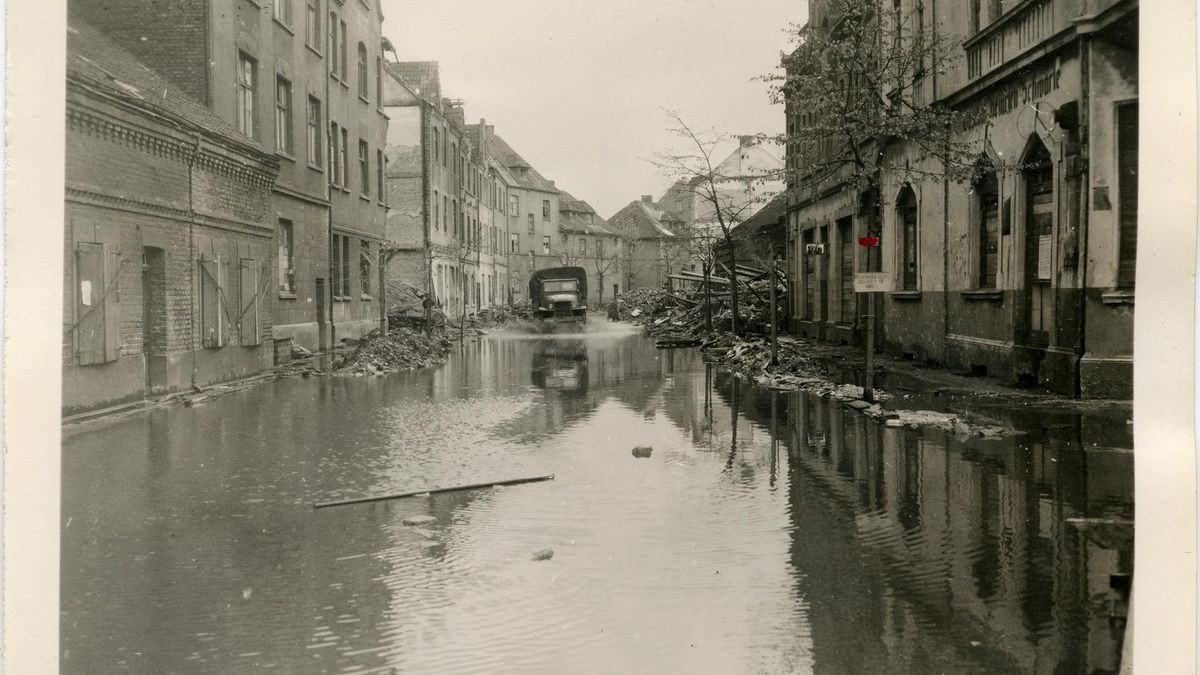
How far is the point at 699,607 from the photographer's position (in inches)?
165

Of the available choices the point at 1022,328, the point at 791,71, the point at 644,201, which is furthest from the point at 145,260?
the point at 644,201

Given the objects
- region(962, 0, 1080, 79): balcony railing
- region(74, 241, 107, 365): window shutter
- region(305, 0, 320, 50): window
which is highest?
region(305, 0, 320, 50): window

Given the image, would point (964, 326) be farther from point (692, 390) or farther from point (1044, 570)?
point (1044, 570)

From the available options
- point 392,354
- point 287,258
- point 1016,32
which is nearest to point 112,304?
point 287,258

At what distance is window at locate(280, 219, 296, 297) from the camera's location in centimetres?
1586

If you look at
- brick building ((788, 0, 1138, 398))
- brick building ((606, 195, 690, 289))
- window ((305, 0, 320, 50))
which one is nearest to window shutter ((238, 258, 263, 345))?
window ((305, 0, 320, 50))

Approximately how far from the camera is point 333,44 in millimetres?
15242

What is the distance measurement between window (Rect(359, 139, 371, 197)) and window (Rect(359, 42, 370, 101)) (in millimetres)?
1208

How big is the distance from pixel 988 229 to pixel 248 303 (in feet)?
38.4

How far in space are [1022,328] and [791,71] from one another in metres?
5.13

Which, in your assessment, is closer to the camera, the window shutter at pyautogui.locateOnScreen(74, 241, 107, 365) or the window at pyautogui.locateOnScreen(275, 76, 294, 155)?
the window shutter at pyautogui.locateOnScreen(74, 241, 107, 365)

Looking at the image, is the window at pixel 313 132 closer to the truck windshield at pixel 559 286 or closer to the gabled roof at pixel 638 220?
the truck windshield at pixel 559 286

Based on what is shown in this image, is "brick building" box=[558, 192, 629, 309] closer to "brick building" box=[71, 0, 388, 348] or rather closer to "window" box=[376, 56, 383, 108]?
"brick building" box=[71, 0, 388, 348]

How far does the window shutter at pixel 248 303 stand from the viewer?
1318cm
